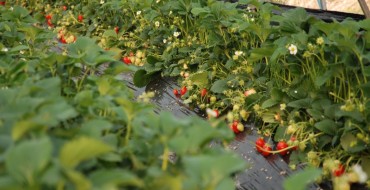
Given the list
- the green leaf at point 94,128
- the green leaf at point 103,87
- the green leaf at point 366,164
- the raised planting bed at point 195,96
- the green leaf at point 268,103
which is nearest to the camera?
the raised planting bed at point 195,96

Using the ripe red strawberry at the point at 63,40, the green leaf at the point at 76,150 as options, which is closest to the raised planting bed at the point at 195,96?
the green leaf at the point at 76,150

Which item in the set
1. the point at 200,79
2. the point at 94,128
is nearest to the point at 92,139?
the point at 94,128

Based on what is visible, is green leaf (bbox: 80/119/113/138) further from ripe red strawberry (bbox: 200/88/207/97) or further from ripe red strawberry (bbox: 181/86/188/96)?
ripe red strawberry (bbox: 181/86/188/96)

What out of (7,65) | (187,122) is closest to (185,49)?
(7,65)

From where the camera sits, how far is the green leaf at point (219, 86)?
347 cm

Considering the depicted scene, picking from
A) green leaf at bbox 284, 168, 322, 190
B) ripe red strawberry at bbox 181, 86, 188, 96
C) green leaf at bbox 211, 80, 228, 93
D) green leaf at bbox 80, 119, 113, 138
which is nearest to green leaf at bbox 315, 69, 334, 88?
green leaf at bbox 211, 80, 228, 93

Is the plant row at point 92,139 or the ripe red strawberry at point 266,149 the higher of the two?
the plant row at point 92,139

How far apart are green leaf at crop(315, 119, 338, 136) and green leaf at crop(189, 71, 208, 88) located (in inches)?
44.4

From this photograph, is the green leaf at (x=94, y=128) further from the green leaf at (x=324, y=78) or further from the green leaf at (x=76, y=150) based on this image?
the green leaf at (x=324, y=78)

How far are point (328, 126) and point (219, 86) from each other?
1000mm

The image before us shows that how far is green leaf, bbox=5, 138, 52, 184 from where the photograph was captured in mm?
1044

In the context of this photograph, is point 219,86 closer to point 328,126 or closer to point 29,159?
point 328,126

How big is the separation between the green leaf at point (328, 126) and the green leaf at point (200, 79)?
113 cm

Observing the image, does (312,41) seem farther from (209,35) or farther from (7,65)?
(7,65)
